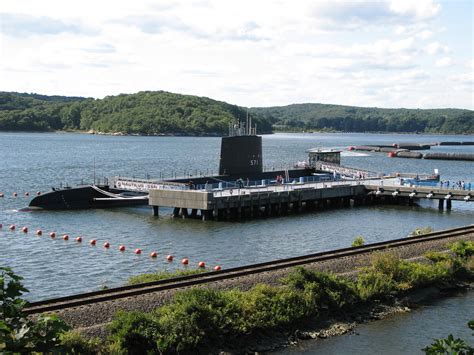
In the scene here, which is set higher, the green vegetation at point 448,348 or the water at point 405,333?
the green vegetation at point 448,348

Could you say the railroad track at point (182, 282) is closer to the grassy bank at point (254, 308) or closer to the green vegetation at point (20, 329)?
the grassy bank at point (254, 308)

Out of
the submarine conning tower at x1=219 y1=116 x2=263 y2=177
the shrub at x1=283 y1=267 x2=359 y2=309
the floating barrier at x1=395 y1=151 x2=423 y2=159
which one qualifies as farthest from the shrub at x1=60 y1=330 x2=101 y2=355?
the floating barrier at x1=395 y1=151 x2=423 y2=159

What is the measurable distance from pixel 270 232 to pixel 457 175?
223ft

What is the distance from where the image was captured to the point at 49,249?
125ft

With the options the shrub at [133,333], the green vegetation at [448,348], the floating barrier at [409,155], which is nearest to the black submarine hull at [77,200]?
the shrub at [133,333]

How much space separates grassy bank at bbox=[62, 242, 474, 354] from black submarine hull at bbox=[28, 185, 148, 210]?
1174 inches

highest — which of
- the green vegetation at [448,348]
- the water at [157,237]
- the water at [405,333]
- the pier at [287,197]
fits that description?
the green vegetation at [448,348]

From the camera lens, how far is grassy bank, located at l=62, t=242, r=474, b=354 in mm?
19031

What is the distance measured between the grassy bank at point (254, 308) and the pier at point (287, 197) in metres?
21.5

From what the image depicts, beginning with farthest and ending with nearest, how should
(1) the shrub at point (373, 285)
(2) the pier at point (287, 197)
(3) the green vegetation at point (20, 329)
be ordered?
(2) the pier at point (287, 197) < (1) the shrub at point (373, 285) < (3) the green vegetation at point (20, 329)

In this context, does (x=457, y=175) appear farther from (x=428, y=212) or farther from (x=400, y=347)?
(x=400, y=347)

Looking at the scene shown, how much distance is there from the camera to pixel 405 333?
23.4 m

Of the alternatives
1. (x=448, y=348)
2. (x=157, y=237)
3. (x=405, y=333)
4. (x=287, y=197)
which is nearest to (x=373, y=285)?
(x=405, y=333)

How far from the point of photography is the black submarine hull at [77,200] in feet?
174
